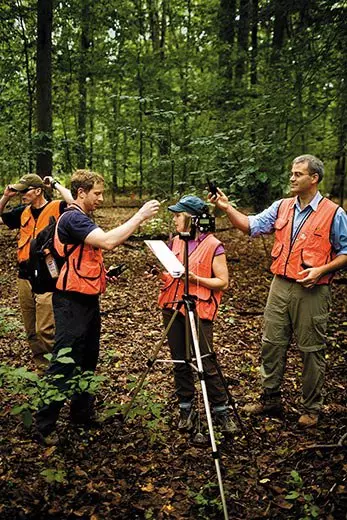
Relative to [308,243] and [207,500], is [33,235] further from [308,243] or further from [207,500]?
[207,500]

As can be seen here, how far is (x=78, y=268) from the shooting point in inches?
137

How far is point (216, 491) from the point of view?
317cm

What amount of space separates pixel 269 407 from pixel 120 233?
95.6 inches

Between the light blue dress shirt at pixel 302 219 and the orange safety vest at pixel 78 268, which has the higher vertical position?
the light blue dress shirt at pixel 302 219

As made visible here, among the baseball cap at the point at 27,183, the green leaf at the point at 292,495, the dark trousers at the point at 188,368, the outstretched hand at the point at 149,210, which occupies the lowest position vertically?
the green leaf at the point at 292,495

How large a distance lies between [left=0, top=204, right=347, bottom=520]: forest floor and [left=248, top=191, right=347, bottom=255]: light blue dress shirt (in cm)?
173

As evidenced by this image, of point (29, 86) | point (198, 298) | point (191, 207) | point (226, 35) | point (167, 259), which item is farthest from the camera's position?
point (29, 86)

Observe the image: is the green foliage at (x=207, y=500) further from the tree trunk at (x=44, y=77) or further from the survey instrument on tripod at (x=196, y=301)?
the tree trunk at (x=44, y=77)

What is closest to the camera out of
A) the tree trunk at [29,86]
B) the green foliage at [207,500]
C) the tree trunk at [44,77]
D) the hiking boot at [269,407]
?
the green foliage at [207,500]

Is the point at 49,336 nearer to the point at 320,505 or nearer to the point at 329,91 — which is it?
the point at 320,505

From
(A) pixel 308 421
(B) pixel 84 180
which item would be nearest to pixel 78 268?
(B) pixel 84 180

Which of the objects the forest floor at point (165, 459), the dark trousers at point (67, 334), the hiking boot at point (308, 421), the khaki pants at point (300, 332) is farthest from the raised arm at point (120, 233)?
the hiking boot at point (308, 421)

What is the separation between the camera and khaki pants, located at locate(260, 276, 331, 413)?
3918mm

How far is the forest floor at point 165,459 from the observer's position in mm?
2984
